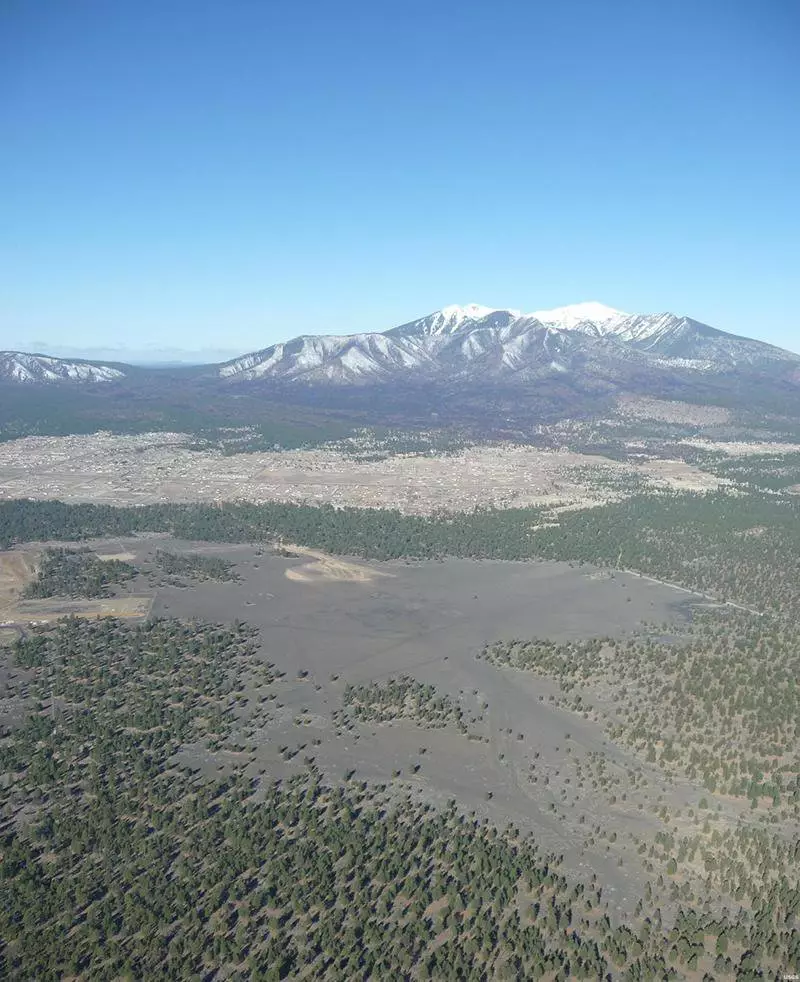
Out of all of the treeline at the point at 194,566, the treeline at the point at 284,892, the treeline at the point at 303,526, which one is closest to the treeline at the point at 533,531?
the treeline at the point at 303,526

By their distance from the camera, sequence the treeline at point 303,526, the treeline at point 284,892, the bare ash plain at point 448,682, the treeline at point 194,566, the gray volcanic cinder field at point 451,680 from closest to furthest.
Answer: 1. the treeline at point 284,892
2. the bare ash plain at point 448,682
3. the gray volcanic cinder field at point 451,680
4. the treeline at point 194,566
5. the treeline at point 303,526

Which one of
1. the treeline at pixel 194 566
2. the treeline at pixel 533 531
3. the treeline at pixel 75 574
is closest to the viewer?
the treeline at pixel 75 574

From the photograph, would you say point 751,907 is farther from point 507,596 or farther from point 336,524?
point 336,524

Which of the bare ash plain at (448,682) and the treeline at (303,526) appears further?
the treeline at (303,526)

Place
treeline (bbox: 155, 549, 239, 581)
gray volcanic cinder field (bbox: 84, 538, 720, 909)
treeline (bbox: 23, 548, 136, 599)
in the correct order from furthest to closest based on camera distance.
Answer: treeline (bbox: 155, 549, 239, 581)
treeline (bbox: 23, 548, 136, 599)
gray volcanic cinder field (bbox: 84, 538, 720, 909)

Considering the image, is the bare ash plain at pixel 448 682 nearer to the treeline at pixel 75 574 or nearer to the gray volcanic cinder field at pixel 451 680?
the gray volcanic cinder field at pixel 451 680

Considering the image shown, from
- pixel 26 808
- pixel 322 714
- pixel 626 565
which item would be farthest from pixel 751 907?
pixel 626 565

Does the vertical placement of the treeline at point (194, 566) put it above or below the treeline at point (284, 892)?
above

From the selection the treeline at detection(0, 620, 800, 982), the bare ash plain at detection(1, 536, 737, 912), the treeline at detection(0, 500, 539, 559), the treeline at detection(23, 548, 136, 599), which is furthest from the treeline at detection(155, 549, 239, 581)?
the treeline at detection(0, 620, 800, 982)

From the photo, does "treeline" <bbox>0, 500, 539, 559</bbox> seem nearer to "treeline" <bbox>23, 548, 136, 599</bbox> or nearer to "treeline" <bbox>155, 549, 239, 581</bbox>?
"treeline" <bbox>155, 549, 239, 581</bbox>

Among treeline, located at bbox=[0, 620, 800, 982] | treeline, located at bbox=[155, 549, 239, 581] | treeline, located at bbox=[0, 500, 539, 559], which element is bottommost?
treeline, located at bbox=[0, 620, 800, 982]

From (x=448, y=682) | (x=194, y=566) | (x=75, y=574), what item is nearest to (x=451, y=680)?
(x=448, y=682)
